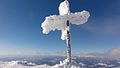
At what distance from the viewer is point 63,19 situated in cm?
1998

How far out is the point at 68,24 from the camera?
2023cm

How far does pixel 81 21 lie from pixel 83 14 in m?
0.99

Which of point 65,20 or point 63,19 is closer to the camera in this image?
point 63,19

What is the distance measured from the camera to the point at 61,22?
66.9 ft

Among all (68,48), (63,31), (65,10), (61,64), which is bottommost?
(61,64)

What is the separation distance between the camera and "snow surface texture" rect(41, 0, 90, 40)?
776 inches

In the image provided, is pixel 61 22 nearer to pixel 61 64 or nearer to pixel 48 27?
pixel 48 27

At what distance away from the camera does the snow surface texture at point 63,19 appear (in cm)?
1972

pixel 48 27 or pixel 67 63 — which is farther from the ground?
pixel 48 27

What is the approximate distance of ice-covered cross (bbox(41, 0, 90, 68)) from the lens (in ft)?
64.6

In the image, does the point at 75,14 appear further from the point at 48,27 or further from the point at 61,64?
the point at 61,64

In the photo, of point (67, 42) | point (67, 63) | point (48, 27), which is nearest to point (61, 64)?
point (67, 63)

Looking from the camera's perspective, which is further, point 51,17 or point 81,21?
point 81,21

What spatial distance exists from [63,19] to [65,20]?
0.22m
